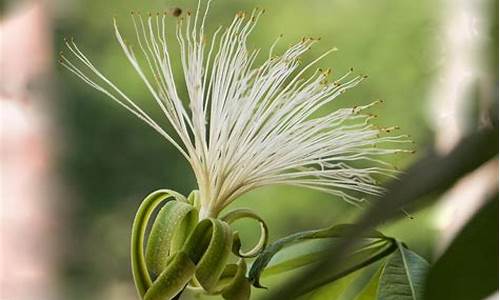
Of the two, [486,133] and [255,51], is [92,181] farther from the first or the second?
[486,133]

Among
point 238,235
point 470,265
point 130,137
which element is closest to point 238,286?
point 238,235

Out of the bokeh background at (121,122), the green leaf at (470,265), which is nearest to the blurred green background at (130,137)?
the bokeh background at (121,122)

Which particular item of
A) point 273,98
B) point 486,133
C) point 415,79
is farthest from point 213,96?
point 486,133

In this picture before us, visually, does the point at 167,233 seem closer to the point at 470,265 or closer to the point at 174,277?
the point at 174,277

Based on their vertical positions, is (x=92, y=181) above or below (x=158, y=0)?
below

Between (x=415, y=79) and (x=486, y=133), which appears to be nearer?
(x=486, y=133)

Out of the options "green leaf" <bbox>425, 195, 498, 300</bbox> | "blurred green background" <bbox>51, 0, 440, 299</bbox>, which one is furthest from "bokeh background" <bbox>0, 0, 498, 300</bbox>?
"green leaf" <bbox>425, 195, 498, 300</bbox>
